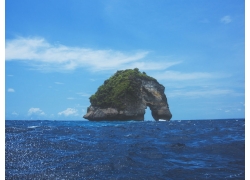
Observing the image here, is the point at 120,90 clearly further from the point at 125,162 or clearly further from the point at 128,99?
the point at 125,162

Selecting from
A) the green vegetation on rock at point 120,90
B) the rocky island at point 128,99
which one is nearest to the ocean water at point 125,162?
the rocky island at point 128,99

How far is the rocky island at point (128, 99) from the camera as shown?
60750 millimetres

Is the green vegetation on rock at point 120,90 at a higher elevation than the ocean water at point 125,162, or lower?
higher

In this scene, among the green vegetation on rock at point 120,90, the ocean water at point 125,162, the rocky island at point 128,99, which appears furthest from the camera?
the green vegetation on rock at point 120,90

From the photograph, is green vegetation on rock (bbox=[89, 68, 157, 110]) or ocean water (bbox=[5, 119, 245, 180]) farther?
green vegetation on rock (bbox=[89, 68, 157, 110])

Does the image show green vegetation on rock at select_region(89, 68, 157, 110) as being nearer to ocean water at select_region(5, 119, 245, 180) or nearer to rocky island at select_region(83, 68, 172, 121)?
rocky island at select_region(83, 68, 172, 121)

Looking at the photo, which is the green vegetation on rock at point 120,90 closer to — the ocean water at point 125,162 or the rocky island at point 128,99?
→ the rocky island at point 128,99

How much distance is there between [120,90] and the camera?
63062mm

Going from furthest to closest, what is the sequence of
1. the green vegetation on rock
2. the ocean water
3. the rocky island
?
1. the green vegetation on rock
2. the rocky island
3. the ocean water

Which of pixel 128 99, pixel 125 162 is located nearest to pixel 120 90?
pixel 128 99

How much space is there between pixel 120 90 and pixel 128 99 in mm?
3911

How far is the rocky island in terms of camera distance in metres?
60.8

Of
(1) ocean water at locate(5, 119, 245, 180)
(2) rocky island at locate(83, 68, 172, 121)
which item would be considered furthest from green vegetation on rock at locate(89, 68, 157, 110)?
(1) ocean water at locate(5, 119, 245, 180)

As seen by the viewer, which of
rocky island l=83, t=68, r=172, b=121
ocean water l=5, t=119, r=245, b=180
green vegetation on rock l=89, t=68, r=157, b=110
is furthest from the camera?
green vegetation on rock l=89, t=68, r=157, b=110
